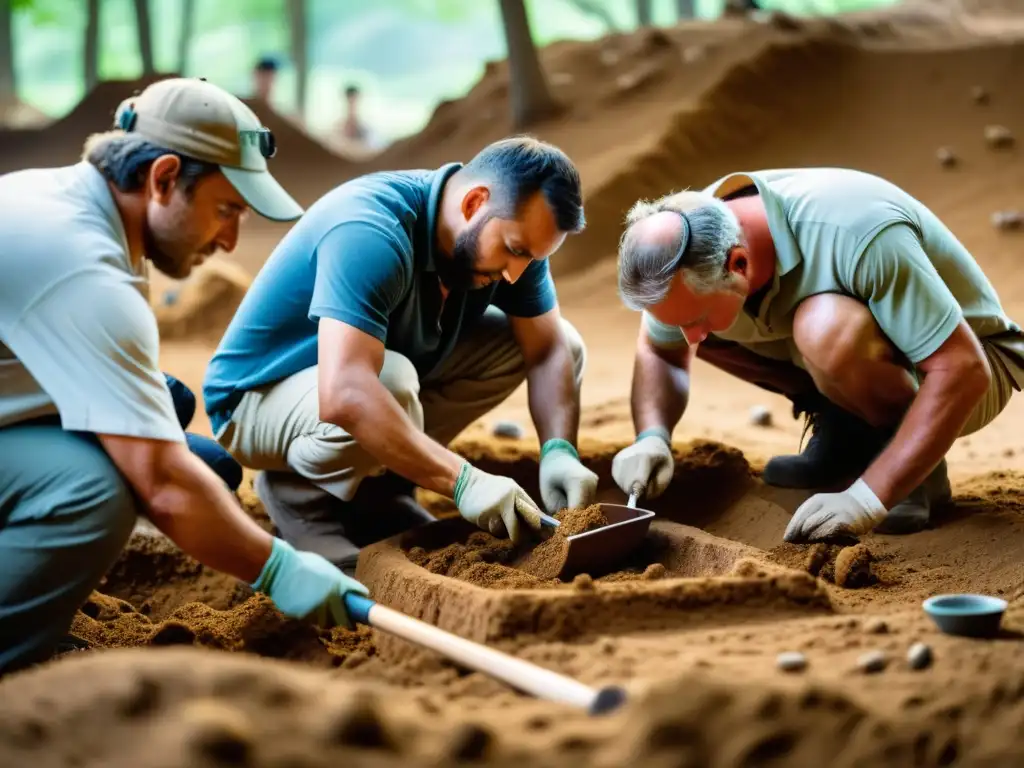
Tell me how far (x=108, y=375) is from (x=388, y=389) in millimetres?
984

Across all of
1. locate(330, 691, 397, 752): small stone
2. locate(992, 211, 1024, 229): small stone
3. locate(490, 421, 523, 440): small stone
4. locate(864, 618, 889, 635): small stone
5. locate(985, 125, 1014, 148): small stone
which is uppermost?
locate(330, 691, 397, 752): small stone

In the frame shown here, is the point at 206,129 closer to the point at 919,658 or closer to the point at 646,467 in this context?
the point at 646,467

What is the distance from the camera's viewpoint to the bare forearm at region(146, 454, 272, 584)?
2285mm

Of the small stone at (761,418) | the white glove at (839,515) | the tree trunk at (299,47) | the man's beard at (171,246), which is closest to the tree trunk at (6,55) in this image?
the tree trunk at (299,47)

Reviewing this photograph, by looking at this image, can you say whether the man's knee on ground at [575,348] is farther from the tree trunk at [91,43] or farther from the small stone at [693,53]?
the tree trunk at [91,43]

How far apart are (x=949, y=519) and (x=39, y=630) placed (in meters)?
2.55

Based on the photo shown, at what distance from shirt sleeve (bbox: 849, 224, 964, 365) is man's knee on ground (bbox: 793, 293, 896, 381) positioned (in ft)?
0.16

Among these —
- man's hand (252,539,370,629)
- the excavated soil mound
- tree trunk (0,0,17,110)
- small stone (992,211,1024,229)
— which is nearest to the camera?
man's hand (252,539,370,629)

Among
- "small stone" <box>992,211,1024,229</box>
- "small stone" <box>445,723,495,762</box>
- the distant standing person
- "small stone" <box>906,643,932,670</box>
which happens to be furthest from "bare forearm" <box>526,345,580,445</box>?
the distant standing person

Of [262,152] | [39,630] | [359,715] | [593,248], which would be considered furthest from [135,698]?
[593,248]

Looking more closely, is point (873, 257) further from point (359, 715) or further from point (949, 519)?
point (359, 715)

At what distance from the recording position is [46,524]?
2279 millimetres

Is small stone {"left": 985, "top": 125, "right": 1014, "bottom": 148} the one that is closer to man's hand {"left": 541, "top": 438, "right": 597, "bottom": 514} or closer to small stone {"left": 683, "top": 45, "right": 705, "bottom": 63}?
small stone {"left": 683, "top": 45, "right": 705, "bottom": 63}

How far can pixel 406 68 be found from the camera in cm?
2445
